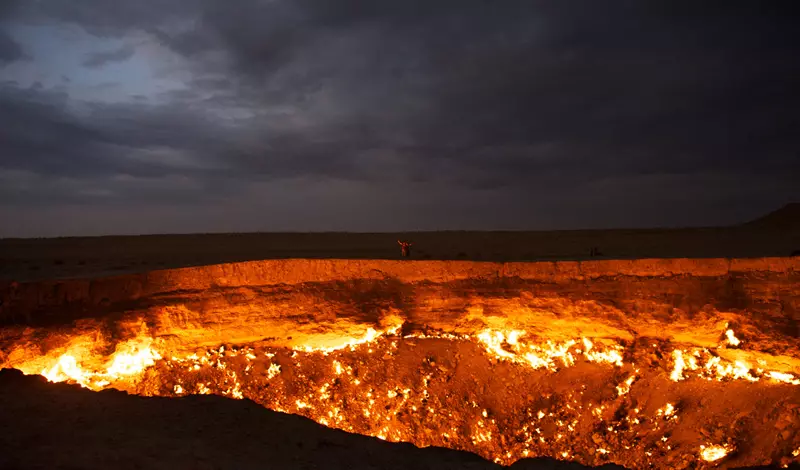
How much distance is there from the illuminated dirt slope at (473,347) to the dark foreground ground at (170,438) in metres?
2.80

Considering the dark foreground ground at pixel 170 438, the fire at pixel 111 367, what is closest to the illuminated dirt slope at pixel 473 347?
the fire at pixel 111 367

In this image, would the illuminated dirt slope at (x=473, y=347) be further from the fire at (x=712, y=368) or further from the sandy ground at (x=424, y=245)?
the sandy ground at (x=424, y=245)

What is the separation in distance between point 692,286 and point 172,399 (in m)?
8.90

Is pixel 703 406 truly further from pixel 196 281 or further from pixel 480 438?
pixel 196 281

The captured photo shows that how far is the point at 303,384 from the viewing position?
29.8ft

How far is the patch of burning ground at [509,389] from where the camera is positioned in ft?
26.9

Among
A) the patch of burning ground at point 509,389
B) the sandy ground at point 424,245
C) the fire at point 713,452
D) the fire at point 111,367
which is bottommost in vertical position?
the fire at point 713,452

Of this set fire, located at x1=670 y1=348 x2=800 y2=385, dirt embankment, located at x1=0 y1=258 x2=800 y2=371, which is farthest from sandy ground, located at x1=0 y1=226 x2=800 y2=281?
fire, located at x1=670 y1=348 x2=800 y2=385

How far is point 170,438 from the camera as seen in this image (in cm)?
482

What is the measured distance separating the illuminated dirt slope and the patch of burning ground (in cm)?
3

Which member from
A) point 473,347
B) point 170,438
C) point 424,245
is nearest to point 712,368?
point 473,347

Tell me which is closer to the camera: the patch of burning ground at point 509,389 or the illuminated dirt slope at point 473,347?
the patch of burning ground at point 509,389

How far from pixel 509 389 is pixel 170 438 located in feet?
20.7

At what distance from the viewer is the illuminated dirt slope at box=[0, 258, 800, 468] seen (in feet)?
27.5
